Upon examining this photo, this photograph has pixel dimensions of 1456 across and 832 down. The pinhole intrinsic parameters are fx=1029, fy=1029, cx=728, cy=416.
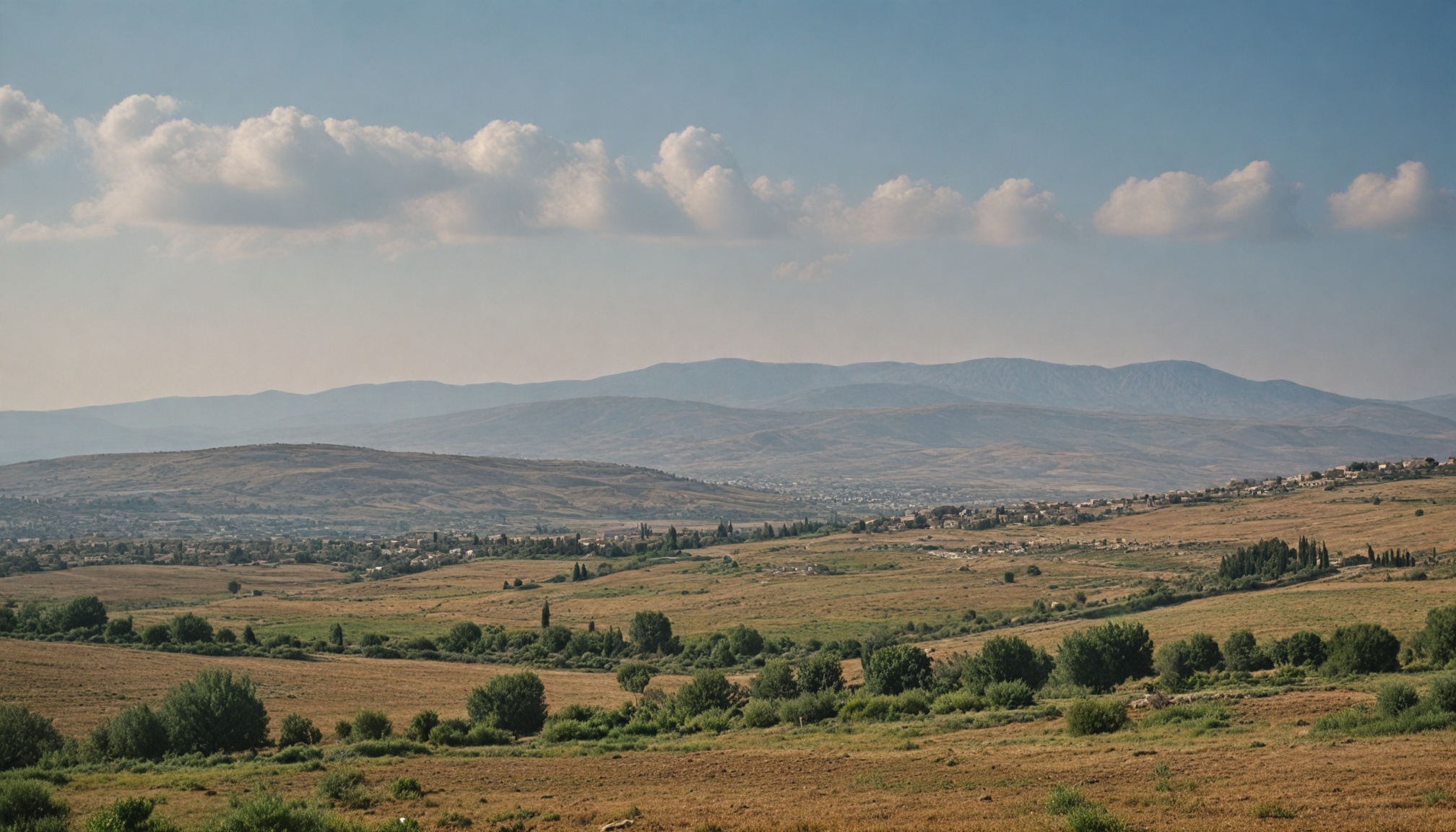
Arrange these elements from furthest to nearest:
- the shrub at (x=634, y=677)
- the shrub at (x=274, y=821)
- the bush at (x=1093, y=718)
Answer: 1. the shrub at (x=634, y=677)
2. the bush at (x=1093, y=718)
3. the shrub at (x=274, y=821)

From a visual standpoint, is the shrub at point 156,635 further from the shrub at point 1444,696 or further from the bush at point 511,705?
the shrub at point 1444,696

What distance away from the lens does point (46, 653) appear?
56.8 meters

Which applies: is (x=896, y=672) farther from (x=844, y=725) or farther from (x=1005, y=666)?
(x=844, y=725)

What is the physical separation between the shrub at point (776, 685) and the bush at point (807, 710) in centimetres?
568

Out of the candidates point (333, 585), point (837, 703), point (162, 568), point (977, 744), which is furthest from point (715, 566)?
point (977, 744)

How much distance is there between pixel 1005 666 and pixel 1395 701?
60.4 ft

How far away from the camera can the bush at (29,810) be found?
2020cm

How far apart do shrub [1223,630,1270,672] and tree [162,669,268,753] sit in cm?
3927

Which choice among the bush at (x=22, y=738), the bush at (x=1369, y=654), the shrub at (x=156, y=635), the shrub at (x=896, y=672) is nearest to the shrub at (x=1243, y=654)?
the bush at (x=1369, y=654)

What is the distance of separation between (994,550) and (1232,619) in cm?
7604

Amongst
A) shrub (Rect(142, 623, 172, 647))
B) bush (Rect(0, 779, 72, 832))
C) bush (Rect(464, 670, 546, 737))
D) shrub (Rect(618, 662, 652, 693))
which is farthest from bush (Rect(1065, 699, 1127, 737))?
shrub (Rect(142, 623, 172, 647))

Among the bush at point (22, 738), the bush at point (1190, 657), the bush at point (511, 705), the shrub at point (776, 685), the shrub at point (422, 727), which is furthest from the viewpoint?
the shrub at point (776, 685)

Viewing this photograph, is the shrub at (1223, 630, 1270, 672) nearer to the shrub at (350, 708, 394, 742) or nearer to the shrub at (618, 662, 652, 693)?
the shrub at (618, 662, 652, 693)

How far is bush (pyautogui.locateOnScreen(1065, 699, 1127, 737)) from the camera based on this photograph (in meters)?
29.3
